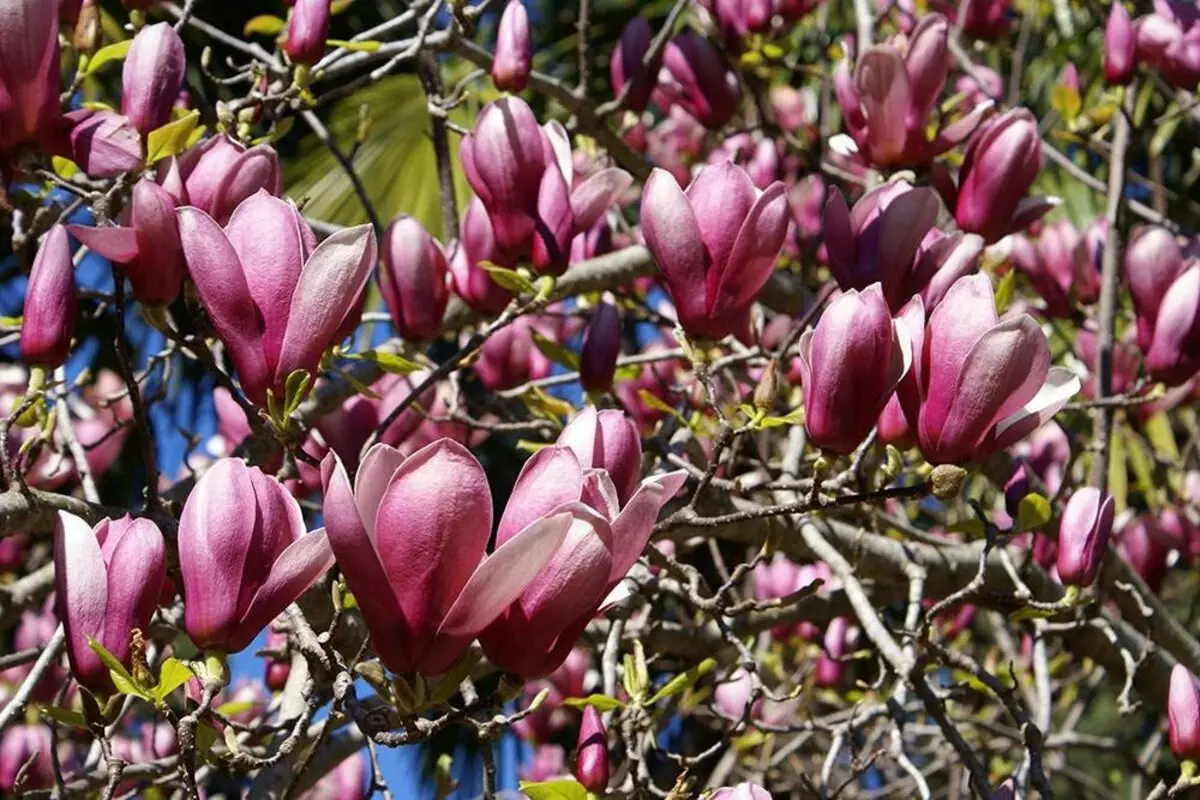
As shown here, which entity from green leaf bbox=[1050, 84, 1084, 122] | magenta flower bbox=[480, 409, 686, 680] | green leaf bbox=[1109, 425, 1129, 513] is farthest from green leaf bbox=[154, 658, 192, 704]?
green leaf bbox=[1109, 425, 1129, 513]

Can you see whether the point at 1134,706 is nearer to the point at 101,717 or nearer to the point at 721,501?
the point at 721,501

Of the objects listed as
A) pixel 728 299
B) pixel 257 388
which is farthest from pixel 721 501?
pixel 257 388

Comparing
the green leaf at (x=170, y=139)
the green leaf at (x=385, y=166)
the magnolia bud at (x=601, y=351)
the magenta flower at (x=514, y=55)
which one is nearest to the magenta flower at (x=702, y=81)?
the magenta flower at (x=514, y=55)

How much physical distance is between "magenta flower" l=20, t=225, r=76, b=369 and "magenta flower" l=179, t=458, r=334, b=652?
203 mm

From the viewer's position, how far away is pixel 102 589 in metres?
0.58

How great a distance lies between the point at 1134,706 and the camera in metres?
1.01

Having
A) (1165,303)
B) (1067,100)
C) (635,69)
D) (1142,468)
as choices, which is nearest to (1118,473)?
(1142,468)

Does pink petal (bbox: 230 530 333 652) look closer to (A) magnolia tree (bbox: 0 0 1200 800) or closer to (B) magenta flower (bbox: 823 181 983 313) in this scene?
(A) magnolia tree (bbox: 0 0 1200 800)

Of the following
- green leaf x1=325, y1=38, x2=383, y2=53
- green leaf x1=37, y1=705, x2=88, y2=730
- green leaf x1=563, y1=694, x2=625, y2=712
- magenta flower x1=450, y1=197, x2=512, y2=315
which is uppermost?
green leaf x1=325, y1=38, x2=383, y2=53

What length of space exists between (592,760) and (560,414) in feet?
1.37

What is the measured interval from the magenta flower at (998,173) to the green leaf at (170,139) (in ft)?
1.81

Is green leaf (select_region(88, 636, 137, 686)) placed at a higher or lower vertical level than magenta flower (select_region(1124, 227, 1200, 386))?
higher

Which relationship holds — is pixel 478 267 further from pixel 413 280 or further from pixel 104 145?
pixel 104 145

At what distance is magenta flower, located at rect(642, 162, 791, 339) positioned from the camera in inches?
29.4
